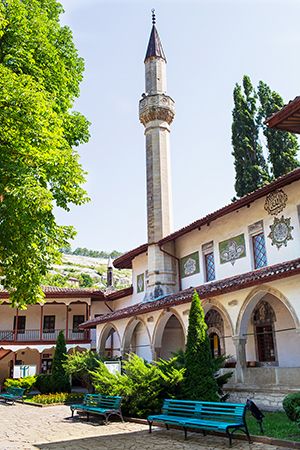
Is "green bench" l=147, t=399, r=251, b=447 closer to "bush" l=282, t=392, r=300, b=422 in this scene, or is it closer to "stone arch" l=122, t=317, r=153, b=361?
"bush" l=282, t=392, r=300, b=422

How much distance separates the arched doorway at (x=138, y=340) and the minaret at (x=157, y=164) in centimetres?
167

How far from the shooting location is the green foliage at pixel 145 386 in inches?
417

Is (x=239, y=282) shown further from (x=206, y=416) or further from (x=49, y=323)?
(x=49, y=323)

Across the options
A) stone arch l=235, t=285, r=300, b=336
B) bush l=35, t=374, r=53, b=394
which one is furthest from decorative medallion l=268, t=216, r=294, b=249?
bush l=35, t=374, r=53, b=394

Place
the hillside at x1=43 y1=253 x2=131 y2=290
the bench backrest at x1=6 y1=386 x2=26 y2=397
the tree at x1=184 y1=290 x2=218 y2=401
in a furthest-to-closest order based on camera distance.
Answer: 1. the hillside at x1=43 y1=253 x2=131 y2=290
2. the bench backrest at x1=6 y1=386 x2=26 y2=397
3. the tree at x1=184 y1=290 x2=218 y2=401

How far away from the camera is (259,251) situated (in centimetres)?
1495

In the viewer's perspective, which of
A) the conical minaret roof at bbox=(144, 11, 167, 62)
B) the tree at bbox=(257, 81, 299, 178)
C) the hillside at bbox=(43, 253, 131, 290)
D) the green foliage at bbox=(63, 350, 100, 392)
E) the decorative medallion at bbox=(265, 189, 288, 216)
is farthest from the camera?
the hillside at bbox=(43, 253, 131, 290)

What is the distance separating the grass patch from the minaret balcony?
1568cm

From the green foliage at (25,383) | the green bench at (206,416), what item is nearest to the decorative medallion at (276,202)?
the green bench at (206,416)

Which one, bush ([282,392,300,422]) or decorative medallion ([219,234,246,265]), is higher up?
decorative medallion ([219,234,246,265])

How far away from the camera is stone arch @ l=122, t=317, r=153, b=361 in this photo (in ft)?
65.3

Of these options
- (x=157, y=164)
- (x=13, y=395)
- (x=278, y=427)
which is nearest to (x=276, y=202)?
(x=278, y=427)

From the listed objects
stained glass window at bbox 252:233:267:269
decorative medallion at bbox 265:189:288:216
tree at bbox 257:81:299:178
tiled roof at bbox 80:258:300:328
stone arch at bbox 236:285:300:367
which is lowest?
stone arch at bbox 236:285:300:367

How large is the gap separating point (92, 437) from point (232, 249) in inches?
357
